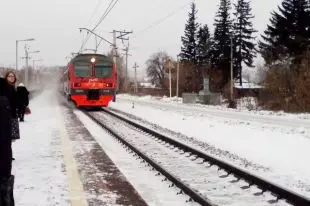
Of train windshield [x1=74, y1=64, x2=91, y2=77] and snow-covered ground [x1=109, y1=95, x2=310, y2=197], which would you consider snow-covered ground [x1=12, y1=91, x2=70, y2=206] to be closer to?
snow-covered ground [x1=109, y1=95, x2=310, y2=197]

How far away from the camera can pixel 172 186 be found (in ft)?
25.3

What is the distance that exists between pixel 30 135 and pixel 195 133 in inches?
211

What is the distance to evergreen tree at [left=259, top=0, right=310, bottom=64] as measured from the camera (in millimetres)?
48188

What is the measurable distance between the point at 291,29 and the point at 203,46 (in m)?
28.4

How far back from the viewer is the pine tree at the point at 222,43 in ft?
236

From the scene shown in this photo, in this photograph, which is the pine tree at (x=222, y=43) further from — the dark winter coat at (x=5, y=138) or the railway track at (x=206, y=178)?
the dark winter coat at (x=5, y=138)

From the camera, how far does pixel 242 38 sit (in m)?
75.9

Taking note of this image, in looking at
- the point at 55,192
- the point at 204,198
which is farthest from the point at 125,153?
the point at 204,198

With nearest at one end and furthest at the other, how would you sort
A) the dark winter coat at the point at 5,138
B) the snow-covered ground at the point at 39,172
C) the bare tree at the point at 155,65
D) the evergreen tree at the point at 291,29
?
the dark winter coat at the point at 5,138 → the snow-covered ground at the point at 39,172 → the evergreen tree at the point at 291,29 → the bare tree at the point at 155,65

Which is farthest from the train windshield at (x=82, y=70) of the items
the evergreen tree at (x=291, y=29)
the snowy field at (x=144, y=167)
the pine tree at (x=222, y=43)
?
the pine tree at (x=222, y=43)

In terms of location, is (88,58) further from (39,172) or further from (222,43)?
(222,43)

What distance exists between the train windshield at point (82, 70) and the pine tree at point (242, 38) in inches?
1878

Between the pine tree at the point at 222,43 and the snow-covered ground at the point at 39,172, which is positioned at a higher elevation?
the pine tree at the point at 222,43

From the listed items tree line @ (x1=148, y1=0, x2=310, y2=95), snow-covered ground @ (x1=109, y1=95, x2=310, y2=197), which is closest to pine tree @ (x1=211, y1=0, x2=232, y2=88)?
tree line @ (x1=148, y1=0, x2=310, y2=95)
